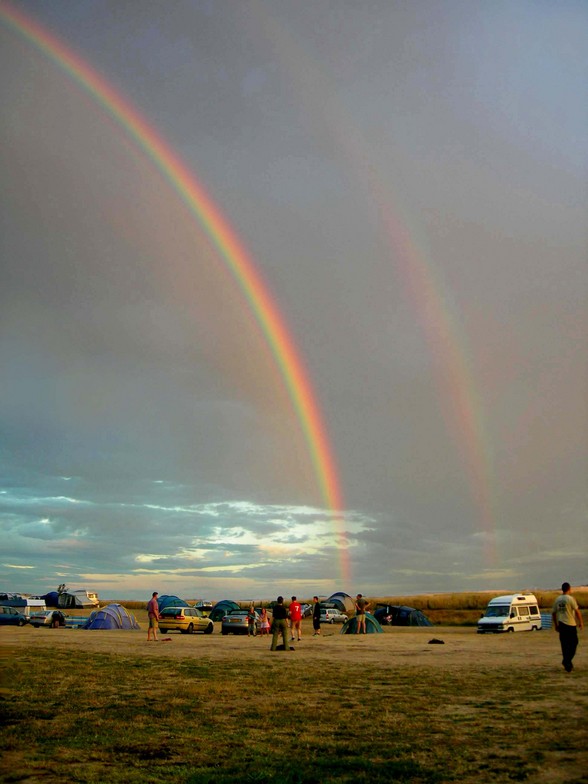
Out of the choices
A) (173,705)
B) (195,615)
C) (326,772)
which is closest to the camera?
(326,772)

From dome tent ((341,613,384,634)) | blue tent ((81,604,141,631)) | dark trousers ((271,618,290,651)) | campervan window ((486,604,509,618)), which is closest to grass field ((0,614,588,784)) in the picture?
dark trousers ((271,618,290,651))

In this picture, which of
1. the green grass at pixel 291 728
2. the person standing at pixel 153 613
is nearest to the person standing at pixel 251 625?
the person standing at pixel 153 613

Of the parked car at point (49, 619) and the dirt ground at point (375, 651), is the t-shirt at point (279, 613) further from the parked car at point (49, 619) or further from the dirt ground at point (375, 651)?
the parked car at point (49, 619)

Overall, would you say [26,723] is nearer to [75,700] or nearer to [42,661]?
[75,700]

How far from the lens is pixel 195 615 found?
49.5m

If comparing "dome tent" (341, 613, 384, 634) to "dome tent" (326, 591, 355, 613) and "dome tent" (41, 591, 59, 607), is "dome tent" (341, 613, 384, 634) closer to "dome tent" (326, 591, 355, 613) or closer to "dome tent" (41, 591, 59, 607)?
"dome tent" (326, 591, 355, 613)

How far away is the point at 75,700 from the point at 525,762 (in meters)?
9.51

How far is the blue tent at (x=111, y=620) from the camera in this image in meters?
52.3

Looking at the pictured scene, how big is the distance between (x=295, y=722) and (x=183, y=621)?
36.7m

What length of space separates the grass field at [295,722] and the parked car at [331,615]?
4823cm

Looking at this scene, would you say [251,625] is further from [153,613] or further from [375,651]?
[375,651]

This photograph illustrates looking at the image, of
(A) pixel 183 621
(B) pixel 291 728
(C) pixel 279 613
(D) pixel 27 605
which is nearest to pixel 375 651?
(C) pixel 279 613

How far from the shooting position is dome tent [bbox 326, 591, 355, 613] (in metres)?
81.2

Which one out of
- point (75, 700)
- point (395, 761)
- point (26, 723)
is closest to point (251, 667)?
point (75, 700)
